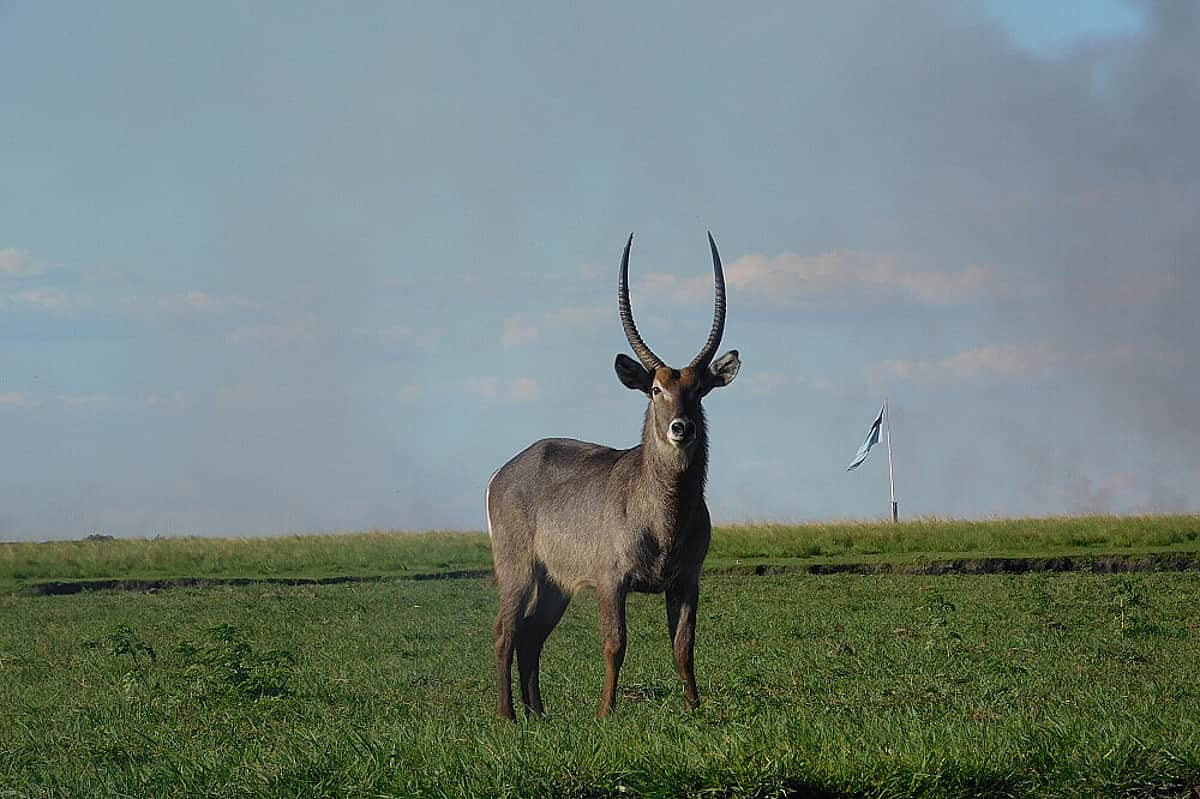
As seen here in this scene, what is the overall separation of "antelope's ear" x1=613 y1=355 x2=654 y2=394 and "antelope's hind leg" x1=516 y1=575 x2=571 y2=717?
5.44ft

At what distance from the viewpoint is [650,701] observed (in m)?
9.64

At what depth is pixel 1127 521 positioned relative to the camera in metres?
36.7

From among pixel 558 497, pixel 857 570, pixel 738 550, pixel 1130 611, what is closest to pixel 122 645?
pixel 558 497

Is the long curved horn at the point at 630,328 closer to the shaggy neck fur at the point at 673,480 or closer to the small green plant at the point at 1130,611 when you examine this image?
the shaggy neck fur at the point at 673,480

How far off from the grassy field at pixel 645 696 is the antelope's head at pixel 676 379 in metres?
1.79

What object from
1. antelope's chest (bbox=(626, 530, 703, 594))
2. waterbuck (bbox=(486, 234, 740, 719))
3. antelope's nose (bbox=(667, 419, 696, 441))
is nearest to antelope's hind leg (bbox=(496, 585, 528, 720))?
waterbuck (bbox=(486, 234, 740, 719))

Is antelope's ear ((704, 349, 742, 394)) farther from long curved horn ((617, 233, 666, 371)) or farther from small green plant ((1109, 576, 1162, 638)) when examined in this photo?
small green plant ((1109, 576, 1162, 638))

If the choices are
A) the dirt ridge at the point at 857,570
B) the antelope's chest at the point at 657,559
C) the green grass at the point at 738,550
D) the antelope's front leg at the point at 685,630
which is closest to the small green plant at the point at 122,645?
the antelope's chest at the point at 657,559

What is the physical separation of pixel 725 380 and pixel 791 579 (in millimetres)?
14339

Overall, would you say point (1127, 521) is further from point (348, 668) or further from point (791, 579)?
point (348, 668)

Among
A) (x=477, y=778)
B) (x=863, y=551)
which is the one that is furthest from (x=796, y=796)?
(x=863, y=551)

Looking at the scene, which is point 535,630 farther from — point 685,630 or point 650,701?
point 685,630

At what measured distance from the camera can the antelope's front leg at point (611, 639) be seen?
8.59 m

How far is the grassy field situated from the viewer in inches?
242
